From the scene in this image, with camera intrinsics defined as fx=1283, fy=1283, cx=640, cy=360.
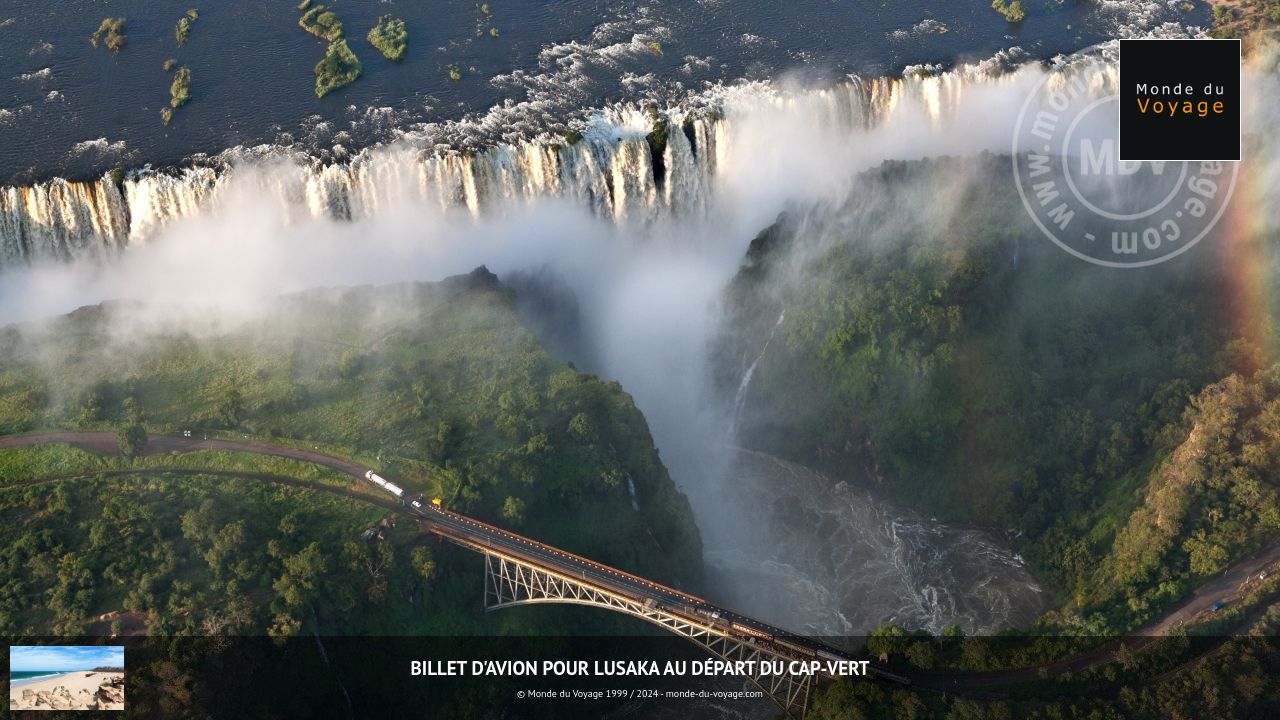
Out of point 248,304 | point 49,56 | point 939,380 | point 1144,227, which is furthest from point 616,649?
point 49,56

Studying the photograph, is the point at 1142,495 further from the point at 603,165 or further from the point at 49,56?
the point at 49,56

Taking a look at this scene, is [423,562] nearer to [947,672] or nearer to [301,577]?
[301,577]

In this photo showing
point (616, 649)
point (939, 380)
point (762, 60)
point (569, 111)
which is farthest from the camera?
point (762, 60)

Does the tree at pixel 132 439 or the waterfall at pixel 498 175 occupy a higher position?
the waterfall at pixel 498 175

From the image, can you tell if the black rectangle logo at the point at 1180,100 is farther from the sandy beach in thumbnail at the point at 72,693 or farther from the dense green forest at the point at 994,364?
the sandy beach in thumbnail at the point at 72,693

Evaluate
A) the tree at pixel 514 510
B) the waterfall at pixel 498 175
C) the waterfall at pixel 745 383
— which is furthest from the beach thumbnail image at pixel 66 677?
the waterfall at pixel 745 383

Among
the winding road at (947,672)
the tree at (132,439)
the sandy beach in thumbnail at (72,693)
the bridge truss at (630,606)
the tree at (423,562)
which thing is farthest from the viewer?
the tree at (132,439)
